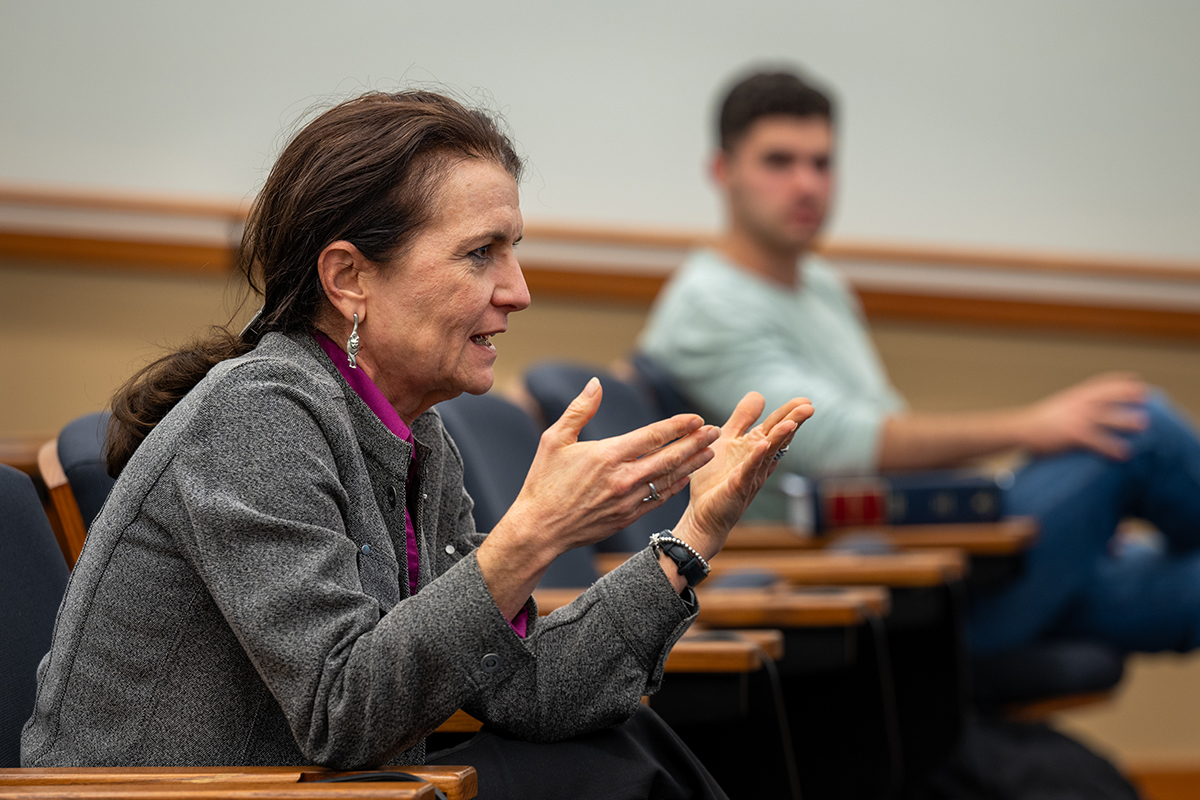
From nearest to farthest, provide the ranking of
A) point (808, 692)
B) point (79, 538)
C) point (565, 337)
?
point (79, 538) < point (808, 692) < point (565, 337)

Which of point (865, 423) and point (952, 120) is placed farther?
point (952, 120)

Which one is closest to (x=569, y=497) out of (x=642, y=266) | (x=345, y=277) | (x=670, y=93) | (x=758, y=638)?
(x=345, y=277)

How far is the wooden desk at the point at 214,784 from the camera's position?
735mm

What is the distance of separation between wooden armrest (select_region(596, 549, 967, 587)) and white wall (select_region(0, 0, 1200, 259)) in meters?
1.10

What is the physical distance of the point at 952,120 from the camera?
9.77ft

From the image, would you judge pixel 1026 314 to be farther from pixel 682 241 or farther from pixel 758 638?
pixel 758 638

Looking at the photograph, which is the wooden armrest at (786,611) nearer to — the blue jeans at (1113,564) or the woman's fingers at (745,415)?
the woman's fingers at (745,415)

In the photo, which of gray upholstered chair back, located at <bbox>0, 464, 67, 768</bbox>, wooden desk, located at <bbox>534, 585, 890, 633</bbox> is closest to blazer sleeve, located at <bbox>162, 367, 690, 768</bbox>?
gray upholstered chair back, located at <bbox>0, 464, 67, 768</bbox>

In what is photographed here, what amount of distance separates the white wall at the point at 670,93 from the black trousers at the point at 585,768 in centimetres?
178

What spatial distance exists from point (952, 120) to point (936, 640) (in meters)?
1.55

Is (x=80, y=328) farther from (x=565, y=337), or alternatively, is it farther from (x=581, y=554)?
(x=581, y=554)

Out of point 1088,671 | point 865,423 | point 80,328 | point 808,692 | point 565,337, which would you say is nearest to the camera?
point 808,692

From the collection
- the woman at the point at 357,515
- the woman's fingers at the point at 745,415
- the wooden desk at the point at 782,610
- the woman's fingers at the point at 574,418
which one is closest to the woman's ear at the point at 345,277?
the woman at the point at 357,515

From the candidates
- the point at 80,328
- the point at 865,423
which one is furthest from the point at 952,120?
the point at 80,328
